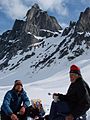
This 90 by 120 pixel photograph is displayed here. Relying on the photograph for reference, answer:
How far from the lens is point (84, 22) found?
137 metres

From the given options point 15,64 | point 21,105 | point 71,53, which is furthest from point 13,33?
point 21,105

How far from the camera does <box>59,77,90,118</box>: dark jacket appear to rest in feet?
19.9

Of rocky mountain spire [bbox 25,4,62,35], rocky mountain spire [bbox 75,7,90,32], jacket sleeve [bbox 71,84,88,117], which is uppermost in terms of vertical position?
rocky mountain spire [bbox 25,4,62,35]

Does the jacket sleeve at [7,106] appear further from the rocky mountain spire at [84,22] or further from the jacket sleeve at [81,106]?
the rocky mountain spire at [84,22]

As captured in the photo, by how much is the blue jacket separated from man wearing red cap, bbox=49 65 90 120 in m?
1.34

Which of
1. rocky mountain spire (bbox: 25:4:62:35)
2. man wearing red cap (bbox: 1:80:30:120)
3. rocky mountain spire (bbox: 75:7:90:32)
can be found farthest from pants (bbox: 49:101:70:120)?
rocky mountain spire (bbox: 25:4:62:35)

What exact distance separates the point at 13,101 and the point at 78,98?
1.95 metres

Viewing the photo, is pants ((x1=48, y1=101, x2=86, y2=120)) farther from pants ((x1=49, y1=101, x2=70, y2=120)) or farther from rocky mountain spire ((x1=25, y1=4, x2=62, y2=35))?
rocky mountain spire ((x1=25, y1=4, x2=62, y2=35))

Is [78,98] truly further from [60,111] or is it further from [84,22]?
[84,22]

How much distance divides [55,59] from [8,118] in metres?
119

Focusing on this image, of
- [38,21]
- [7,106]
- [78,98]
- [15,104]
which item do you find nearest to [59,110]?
[78,98]

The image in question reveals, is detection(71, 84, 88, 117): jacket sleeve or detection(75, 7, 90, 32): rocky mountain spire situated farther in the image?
detection(75, 7, 90, 32): rocky mountain spire

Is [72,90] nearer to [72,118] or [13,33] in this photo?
[72,118]

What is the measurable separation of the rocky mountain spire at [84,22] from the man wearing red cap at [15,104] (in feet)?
415
